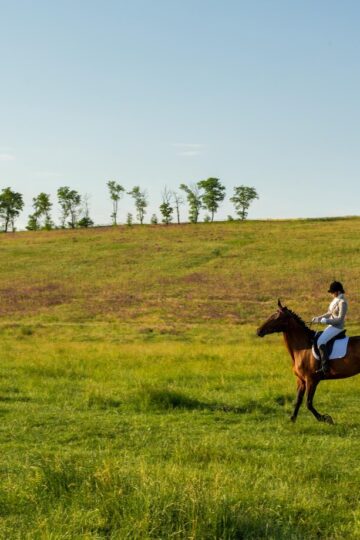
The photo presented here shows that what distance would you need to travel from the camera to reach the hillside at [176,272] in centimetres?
4397

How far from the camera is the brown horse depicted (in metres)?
13.4

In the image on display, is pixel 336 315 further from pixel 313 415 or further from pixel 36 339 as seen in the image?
pixel 36 339

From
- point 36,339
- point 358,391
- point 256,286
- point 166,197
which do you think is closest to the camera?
point 358,391

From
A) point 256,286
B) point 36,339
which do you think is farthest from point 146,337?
point 256,286

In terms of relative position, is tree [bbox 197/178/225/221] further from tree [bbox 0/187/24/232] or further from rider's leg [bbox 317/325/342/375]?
rider's leg [bbox 317/325/342/375]

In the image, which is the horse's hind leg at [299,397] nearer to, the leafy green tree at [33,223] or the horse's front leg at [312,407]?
the horse's front leg at [312,407]

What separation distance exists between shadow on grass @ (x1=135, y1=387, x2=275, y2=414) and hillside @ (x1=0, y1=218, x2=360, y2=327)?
24618mm

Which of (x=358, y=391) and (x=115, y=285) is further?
(x=115, y=285)

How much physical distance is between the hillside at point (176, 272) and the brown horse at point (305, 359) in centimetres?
2436

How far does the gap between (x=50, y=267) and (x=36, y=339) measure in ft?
121

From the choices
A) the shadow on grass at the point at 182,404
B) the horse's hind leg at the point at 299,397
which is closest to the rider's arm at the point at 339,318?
the horse's hind leg at the point at 299,397

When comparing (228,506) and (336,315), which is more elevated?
(336,315)

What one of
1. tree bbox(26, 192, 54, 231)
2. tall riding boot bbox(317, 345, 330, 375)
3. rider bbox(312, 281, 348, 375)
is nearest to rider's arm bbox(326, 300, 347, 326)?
rider bbox(312, 281, 348, 375)

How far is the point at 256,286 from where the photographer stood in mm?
53719
